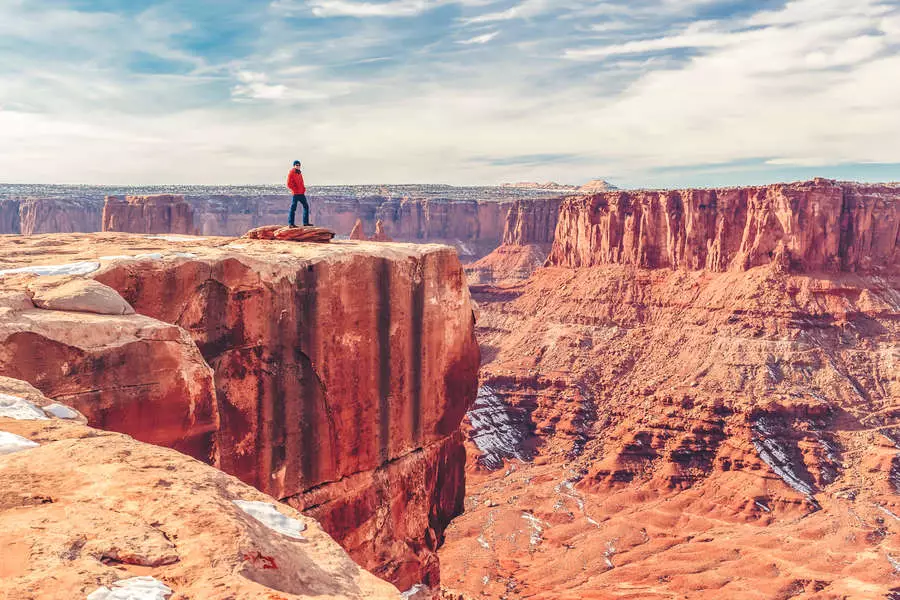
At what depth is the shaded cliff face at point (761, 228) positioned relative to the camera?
3081 inches

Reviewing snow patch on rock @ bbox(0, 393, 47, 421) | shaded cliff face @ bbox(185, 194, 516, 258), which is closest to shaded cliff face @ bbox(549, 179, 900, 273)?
shaded cliff face @ bbox(185, 194, 516, 258)

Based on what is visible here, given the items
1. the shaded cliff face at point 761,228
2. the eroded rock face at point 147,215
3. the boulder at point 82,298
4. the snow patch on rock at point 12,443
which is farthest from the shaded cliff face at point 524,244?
the snow patch on rock at point 12,443

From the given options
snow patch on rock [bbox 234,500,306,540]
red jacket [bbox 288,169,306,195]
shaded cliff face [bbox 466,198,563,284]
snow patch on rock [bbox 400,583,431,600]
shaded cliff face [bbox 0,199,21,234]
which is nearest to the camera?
snow patch on rock [bbox 234,500,306,540]

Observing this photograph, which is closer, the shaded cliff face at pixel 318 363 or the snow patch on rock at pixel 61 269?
the shaded cliff face at pixel 318 363

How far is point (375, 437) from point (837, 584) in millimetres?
40212

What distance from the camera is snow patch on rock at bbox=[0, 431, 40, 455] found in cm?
747

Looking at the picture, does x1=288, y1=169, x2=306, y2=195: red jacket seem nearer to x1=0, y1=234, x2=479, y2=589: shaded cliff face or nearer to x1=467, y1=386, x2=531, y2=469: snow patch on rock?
x1=0, y1=234, x2=479, y2=589: shaded cliff face

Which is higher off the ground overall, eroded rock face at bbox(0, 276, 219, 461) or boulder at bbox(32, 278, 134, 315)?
boulder at bbox(32, 278, 134, 315)

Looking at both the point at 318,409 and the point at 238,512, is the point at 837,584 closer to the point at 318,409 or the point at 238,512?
the point at 318,409

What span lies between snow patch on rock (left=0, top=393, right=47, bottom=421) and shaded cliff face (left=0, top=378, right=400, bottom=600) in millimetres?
88

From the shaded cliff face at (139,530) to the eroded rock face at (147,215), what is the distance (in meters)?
102

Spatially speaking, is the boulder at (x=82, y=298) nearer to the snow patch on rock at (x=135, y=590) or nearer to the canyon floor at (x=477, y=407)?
the canyon floor at (x=477, y=407)

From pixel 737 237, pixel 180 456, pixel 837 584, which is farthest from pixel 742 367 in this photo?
pixel 180 456

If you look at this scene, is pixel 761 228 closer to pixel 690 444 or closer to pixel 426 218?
pixel 690 444
